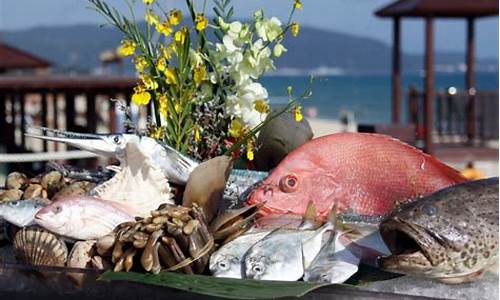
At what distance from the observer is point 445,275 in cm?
182

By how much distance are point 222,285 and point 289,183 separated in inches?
18.7

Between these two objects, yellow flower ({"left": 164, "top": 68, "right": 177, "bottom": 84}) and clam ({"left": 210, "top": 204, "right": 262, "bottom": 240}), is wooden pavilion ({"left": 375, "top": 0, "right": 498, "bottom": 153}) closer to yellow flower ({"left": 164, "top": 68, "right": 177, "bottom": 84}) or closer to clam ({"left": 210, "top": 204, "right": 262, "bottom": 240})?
yellow flower ({"left": 164, "top": 68, "right": 177, "bottom": 84})

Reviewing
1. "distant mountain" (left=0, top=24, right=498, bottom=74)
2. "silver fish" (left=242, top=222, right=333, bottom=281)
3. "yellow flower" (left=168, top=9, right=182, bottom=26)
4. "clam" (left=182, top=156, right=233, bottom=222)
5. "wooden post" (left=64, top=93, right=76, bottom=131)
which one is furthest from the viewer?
"distant mountain" (left=0, top=24, right=498, bottom=74)

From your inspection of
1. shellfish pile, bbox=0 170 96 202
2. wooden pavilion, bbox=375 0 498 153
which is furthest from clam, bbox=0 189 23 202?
wooden pavilion, bbox=375 0 498 153

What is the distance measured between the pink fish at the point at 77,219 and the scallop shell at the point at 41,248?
0.07 ft

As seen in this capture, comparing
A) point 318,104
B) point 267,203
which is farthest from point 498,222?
point 318,104

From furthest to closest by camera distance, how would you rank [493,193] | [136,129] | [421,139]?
[421,139] → [136,129] → [493,193]

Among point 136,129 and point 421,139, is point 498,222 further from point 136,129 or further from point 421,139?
point 421,139

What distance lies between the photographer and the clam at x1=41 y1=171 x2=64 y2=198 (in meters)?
2.46

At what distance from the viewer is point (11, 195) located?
2.42 m

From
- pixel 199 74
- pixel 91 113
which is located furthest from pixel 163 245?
pixel 91 113

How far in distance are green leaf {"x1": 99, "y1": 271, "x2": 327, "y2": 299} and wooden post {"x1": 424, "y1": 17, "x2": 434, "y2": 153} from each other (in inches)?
418

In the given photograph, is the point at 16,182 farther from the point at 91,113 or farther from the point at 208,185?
the point at 91,113

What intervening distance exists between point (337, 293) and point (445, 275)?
9.1 inches
